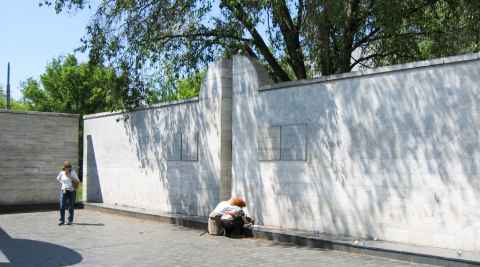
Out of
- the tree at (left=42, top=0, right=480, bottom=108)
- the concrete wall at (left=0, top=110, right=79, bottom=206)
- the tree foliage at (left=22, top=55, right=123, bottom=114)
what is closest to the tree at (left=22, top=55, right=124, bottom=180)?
the tree foliage at (left=22, top=55, right=123, bottom=114)

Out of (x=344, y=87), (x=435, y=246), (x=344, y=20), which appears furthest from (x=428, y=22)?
(x=435, y=246)

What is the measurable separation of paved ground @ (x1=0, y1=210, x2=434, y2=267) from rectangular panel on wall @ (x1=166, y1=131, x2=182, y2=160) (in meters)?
2.19

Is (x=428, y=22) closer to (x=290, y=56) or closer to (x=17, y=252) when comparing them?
(x=290, y=56)

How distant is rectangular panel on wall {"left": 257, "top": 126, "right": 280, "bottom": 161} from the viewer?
13.4m

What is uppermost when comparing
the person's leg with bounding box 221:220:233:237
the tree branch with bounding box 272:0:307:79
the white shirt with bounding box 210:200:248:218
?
the tree branch with bounding box 272:0:307:79

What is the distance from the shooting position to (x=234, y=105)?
14.8m

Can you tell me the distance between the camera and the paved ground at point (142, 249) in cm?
977

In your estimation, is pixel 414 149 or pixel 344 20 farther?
pixel 344 20

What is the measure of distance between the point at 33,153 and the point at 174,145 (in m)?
6.73

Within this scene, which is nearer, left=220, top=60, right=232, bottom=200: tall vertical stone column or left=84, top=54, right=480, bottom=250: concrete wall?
left=84, top=54, right=480, bottom=250: concrete wall

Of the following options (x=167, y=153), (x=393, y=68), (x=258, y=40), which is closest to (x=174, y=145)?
(x=167, y=153)

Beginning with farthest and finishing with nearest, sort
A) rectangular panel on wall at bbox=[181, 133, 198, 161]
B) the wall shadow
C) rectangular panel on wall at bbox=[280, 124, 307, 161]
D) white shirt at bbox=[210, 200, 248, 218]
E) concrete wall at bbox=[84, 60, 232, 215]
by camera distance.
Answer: the wall shadow → rectangular panel on wall at bbox=[181, 133, 198, 161] → concrete wall at bbox=[84, 60, 232, 215] → white shirt at bbox=[210, 200, 248, 218] → rectangular panel on wall at bbox=[280, 124, 307, 161]

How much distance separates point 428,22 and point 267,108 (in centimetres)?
552

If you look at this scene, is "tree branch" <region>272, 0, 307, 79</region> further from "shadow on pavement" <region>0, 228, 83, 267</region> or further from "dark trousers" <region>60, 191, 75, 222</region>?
"shadow on pavement" <region>0, 228, 83, 267</region>
